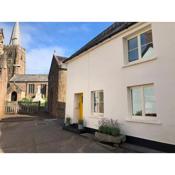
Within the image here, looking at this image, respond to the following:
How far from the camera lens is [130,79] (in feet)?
24.2

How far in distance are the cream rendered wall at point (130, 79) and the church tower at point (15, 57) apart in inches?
2378

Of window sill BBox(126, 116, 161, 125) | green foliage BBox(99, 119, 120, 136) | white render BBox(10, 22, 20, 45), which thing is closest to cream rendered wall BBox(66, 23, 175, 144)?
window sill BBox(126, 116, 161, 125)

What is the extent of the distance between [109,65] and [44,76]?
5170 cm

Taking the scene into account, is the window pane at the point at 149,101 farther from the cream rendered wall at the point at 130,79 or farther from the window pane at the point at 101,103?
the window pane at the point at 101,103

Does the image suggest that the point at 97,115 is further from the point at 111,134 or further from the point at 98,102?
the point at 111,134

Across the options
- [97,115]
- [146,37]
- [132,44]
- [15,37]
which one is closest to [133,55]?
[132,44]

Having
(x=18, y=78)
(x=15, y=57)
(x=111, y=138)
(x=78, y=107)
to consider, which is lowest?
(x=111, y=138)

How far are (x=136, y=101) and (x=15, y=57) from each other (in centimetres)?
6829

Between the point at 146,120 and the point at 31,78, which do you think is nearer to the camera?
the point at 146,120

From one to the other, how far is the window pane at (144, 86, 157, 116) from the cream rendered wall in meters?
0.33

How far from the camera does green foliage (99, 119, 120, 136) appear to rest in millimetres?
7262

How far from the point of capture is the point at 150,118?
6539mm
